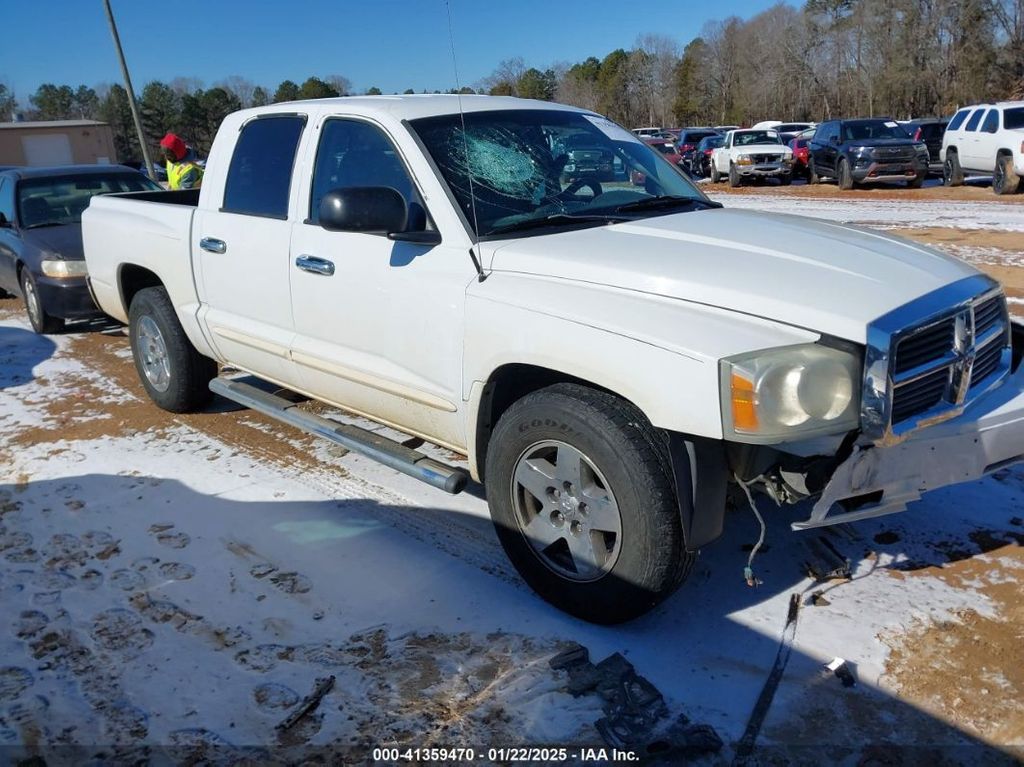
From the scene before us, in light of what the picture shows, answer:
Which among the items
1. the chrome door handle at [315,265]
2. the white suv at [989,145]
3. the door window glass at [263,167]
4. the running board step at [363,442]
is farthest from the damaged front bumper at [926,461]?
the white suv at [989,145]

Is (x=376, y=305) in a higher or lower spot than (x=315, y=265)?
lower

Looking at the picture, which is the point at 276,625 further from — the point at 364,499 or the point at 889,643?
the point at 889,643

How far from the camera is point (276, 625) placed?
11.1 ft

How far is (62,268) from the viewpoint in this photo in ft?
26.8

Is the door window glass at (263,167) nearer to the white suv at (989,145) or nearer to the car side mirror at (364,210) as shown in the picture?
the car side mirror at (364,210)

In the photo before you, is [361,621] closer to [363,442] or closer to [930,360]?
[363,442]

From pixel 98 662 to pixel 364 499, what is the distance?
5.16 ft

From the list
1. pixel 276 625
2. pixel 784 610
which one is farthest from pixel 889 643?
pixel 276 625

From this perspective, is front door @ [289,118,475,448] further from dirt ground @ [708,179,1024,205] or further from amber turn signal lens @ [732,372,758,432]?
dirt ground @ [708,179,1024,205]

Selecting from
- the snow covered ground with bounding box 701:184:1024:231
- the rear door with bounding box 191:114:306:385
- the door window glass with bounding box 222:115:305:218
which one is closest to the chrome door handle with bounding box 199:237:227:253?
the rear door with bounding box 191:114:306:385

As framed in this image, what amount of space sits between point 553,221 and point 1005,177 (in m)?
17.8

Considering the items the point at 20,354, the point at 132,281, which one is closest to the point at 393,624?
the point at 132,281

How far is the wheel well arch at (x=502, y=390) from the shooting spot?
3.32 m

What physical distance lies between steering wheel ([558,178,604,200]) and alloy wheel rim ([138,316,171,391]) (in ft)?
10.1
